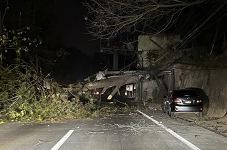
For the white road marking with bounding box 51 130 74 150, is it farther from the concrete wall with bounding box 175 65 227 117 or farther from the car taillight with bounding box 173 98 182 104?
the concrete wall with bounding box 175 65 227 117

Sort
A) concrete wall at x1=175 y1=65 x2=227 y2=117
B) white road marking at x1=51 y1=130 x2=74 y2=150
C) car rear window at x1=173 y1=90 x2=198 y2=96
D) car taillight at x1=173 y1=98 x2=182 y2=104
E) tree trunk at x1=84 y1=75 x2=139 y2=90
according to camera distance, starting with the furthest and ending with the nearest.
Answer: tree trunk at x1=84 y1=75 x2=139 y2=90 → car rear window at x1=173 y1=90 x2=198 y2=96 → car taillight at x1=173 y1=98 x2=182 y2=104 → concrete wall at x1=175 y1=65 x2=227 y2=117 → white road marking at x1=51 y1=130 x2=74 y2=150

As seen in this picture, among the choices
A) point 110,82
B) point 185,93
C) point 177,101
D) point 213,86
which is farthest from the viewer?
point 110,82

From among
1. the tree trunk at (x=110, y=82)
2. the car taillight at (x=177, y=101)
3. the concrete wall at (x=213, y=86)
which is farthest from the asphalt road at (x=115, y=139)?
the tree trunk at (x=110, y=82)

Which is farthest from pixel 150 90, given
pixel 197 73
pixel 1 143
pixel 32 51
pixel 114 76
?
pixel 1 143

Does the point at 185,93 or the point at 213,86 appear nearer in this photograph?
the point at 185,93

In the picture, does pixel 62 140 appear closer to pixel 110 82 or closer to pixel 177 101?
pixel 177 101

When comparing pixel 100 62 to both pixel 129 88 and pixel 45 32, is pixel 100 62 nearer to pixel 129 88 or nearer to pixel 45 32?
pixel 129 88

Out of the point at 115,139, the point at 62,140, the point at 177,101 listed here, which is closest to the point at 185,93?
the point at 177,101

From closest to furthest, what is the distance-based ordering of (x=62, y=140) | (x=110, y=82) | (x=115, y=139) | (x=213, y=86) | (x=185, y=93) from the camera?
(x=62, y=140) < (x=115, y=139) < (x=185, y=93) < (x=213, y=86) < (x=110, y=82)

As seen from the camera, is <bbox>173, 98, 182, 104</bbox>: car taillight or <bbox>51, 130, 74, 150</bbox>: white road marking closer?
<bbox>51, 130, 74, 150</bbox>: white road marking

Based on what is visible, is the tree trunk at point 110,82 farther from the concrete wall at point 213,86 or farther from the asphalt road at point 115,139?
the asphalt road at point 115,139

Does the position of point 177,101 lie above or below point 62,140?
above

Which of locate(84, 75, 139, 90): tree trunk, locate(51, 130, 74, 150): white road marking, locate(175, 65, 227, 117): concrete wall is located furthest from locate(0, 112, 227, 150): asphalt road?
locate(84, 75, 139, 90): tree trunk

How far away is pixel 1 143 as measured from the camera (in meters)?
8.66
